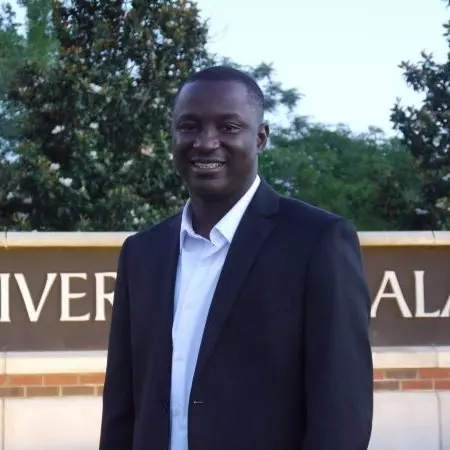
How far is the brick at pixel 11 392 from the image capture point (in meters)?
6.31

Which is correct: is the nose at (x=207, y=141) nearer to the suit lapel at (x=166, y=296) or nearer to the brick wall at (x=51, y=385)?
the suit lapel at (x=166, y=296)

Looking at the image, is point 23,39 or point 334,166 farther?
point 334,166

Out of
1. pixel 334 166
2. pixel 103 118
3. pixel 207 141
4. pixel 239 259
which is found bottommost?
pixel 239 259

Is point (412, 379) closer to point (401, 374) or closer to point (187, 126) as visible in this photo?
point (401, 374)

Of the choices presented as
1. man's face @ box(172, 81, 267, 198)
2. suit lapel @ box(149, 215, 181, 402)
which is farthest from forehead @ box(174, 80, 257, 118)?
suit lapel @ box(149, 215, 181, 402)

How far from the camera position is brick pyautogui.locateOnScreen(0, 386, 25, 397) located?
6312 millimetres

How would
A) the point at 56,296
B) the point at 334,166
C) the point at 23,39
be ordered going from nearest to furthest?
the point at 56,296 → the point at 23,39 → the point at 334,166

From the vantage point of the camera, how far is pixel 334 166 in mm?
24766

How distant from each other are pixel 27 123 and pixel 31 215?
3.07 ft

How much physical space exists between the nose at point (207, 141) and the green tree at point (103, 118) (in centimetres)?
681

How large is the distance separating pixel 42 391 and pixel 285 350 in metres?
4.96

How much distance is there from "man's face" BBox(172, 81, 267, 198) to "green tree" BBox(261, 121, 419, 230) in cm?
1041

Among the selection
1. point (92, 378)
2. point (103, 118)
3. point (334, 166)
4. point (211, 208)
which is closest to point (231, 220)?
point (211, 208)

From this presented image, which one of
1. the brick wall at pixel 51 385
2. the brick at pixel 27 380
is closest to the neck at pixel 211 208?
the brick wall at pixel 51 385
